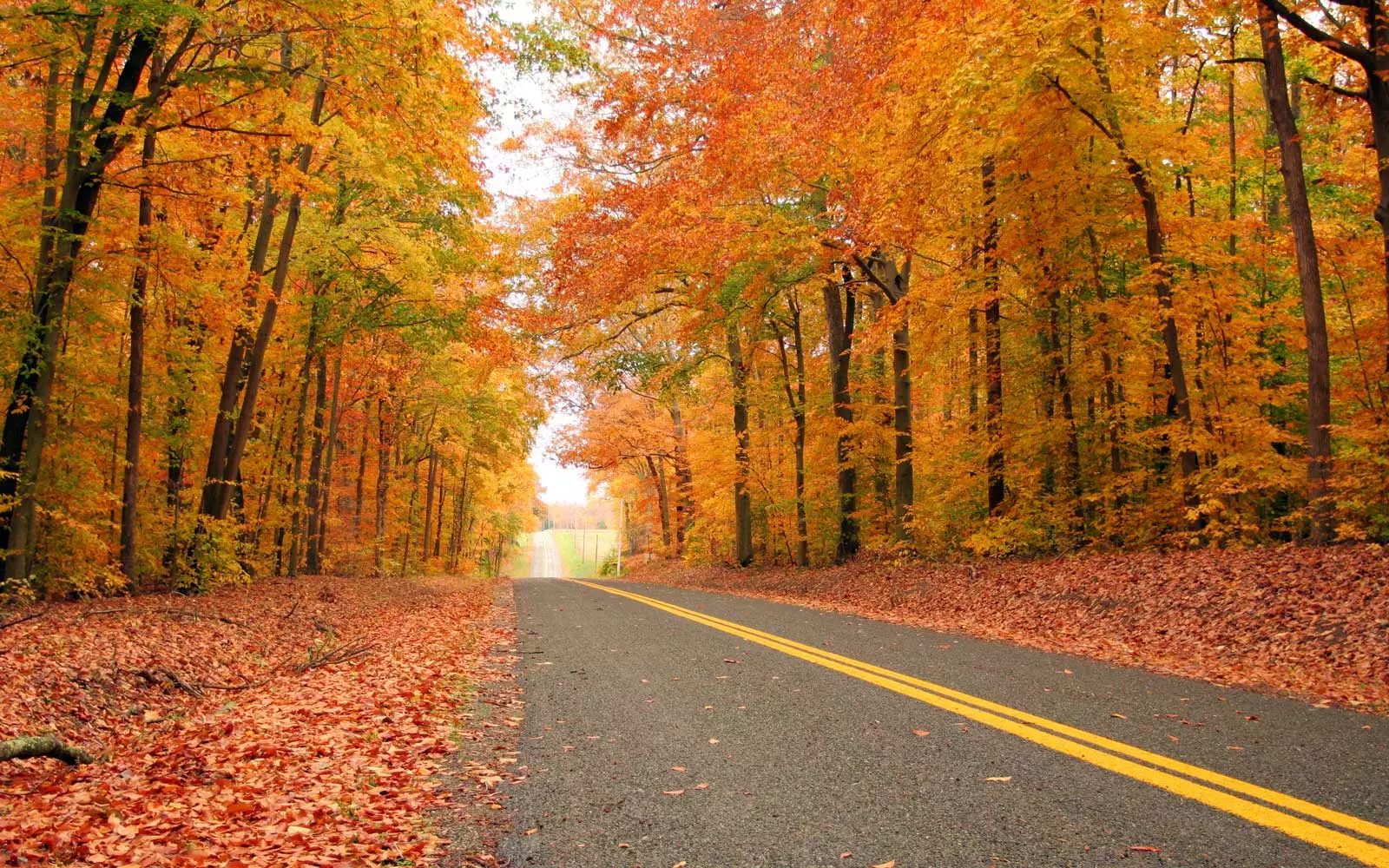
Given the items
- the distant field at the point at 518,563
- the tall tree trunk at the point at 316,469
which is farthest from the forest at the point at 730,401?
the distant field at the point at 518,563

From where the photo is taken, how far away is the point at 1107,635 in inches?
337

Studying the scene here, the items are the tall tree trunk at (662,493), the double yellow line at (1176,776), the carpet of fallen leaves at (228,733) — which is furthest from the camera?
the tall tree trunk at (662,493)

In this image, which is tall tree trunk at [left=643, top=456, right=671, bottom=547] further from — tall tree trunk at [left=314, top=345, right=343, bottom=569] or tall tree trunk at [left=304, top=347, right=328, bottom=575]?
tall tree trunk at [left=304, top=347, right=328, bottom=575]

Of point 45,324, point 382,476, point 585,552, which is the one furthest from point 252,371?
point 585,552

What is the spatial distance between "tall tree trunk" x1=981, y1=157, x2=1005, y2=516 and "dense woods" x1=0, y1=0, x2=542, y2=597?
28.5 feet

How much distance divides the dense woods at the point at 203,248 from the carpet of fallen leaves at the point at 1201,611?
9.81 m

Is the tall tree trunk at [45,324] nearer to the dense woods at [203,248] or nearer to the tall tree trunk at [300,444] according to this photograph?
the dense woods at [203,248]

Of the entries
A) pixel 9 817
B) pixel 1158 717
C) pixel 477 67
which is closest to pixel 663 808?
pixel 9 817

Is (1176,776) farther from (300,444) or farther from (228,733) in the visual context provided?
(300,444)

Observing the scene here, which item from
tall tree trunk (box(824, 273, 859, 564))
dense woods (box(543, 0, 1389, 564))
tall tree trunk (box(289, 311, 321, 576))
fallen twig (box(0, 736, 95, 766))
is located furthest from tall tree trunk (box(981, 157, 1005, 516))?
tall tree trunk (box(289, 311, 321, 576))

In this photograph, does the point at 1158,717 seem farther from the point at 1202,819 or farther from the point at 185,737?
the point at 185,737

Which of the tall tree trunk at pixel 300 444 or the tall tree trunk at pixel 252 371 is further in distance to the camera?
the tall tree trunk at pixel 300 444

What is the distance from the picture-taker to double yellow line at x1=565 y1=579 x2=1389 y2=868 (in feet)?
9.25

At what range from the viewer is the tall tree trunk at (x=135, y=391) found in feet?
33.9
